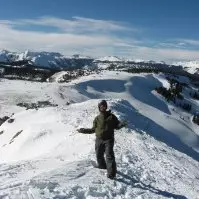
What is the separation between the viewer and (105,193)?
43.8 ft

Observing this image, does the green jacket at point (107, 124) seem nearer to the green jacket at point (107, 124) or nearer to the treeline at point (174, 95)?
the green jacket at point (107, 124)

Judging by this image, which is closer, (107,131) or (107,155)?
(107,155)

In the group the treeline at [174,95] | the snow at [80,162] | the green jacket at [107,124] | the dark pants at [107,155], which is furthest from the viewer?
the treeline at [174,95]

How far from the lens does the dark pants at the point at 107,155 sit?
15.0 meters

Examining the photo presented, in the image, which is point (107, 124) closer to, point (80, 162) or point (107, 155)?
point (107, 155)

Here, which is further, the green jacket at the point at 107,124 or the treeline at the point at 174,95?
the treeline at the point at 174,95

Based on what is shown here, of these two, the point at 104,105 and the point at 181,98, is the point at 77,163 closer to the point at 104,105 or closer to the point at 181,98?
the point at 104,105

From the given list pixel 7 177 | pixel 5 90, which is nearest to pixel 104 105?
pixel 7 177

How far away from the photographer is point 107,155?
49.7ft

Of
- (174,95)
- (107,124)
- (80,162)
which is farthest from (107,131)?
(174,95)

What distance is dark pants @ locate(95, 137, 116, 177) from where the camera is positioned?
14992mm

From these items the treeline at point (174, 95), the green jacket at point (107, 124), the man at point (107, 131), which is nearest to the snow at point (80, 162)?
the man at point (107, 131)

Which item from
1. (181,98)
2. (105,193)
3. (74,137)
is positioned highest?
(105,193)

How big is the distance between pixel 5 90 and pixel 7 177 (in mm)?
82511
